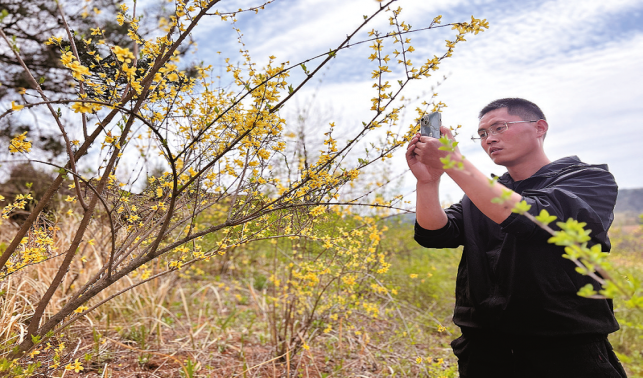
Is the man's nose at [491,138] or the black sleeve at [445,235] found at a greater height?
the man's nose at [491,138]

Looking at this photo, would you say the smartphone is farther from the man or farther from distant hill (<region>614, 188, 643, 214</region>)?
distant hill (<region>614, 188, 643, 214</region>)

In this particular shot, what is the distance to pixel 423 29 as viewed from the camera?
74.1 inches

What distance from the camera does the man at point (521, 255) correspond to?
4.73ft

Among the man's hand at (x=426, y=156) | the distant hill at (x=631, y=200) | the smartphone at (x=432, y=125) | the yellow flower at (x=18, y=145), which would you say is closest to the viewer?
the man's hand at (x=426, y=156)

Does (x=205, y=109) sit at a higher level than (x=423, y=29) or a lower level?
lower

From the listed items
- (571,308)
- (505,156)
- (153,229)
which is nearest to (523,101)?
(505,156)

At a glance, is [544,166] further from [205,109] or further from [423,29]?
[205,109]

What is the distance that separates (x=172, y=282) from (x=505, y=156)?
3.92 m

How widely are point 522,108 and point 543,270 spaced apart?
79 centimetres

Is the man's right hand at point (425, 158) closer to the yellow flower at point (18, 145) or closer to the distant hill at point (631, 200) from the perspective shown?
the yellow flower at point (18, 145)

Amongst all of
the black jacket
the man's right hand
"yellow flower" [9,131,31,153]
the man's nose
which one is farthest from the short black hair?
"yellow flower" [9,131,31,153]

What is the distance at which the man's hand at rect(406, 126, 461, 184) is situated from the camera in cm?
150

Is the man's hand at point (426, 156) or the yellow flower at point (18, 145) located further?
the yellow flower at point (18, 145)

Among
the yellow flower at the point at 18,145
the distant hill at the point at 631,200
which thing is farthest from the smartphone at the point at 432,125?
the distant hill at the point at 631,200
